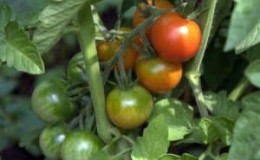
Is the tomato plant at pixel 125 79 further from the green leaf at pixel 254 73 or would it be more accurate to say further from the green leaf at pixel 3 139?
the green leaf at pixel 3 139

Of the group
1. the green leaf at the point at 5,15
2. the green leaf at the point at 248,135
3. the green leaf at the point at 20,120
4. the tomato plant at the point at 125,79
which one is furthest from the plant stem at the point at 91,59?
the green leaf at the point at 20,120

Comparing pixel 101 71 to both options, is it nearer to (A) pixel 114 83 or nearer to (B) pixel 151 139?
(A) pixel 114 83

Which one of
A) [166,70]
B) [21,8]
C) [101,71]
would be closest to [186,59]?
[166,70]

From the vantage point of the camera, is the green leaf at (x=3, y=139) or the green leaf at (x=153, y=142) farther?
the green leaf at (x=3, y=139)

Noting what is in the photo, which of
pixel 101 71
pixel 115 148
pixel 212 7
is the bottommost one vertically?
pixel 115 148

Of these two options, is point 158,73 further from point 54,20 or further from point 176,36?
point 54,20

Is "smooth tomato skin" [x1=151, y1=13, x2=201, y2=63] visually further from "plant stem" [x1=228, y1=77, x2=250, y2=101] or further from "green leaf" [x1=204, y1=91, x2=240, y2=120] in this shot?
"plant stem" [x1=228, y1=77, x2=250, y2=101]

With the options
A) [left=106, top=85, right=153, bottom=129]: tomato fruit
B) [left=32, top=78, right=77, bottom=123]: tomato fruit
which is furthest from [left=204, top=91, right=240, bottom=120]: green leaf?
[left=32, top=78, right=77, bottom=123]: tomato fruit
